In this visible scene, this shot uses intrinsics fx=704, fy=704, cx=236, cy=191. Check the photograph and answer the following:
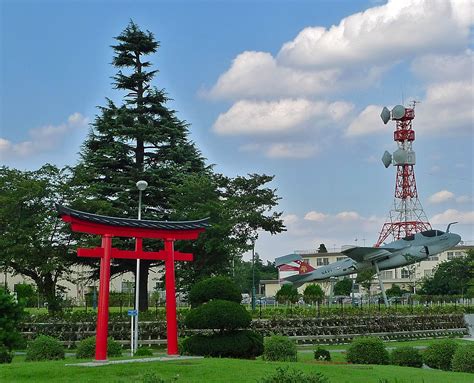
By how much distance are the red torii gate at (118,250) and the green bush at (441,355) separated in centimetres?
758

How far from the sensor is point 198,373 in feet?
51.4

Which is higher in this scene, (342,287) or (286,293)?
(342,287)

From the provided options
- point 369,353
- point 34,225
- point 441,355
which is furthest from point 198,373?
point 34,225

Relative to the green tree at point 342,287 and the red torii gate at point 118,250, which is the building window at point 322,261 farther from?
the red torii gate at point 118,250

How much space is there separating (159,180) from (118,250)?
21062 mm

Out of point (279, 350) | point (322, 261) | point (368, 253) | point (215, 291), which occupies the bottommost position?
point (279, 350)

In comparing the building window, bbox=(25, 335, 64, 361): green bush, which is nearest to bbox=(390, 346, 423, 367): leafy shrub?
bbox=(25, 335, 64, 361): green bush

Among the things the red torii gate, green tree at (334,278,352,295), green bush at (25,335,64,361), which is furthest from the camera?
green tree at (334,278,352,295)

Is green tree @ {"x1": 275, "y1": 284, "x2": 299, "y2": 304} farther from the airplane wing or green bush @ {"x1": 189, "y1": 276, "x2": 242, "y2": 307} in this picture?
green bush @ {"x1": 189, "y1": 276, "x2": 242, "y2": 307}

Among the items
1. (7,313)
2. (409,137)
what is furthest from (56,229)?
(409,137)

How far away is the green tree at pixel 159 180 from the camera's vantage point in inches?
1556

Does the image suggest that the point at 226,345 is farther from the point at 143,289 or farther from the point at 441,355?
the point at 143,289

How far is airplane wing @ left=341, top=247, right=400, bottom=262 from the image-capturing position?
167 feet

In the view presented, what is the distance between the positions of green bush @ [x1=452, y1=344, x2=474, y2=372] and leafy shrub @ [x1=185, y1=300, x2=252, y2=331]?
590 cm
